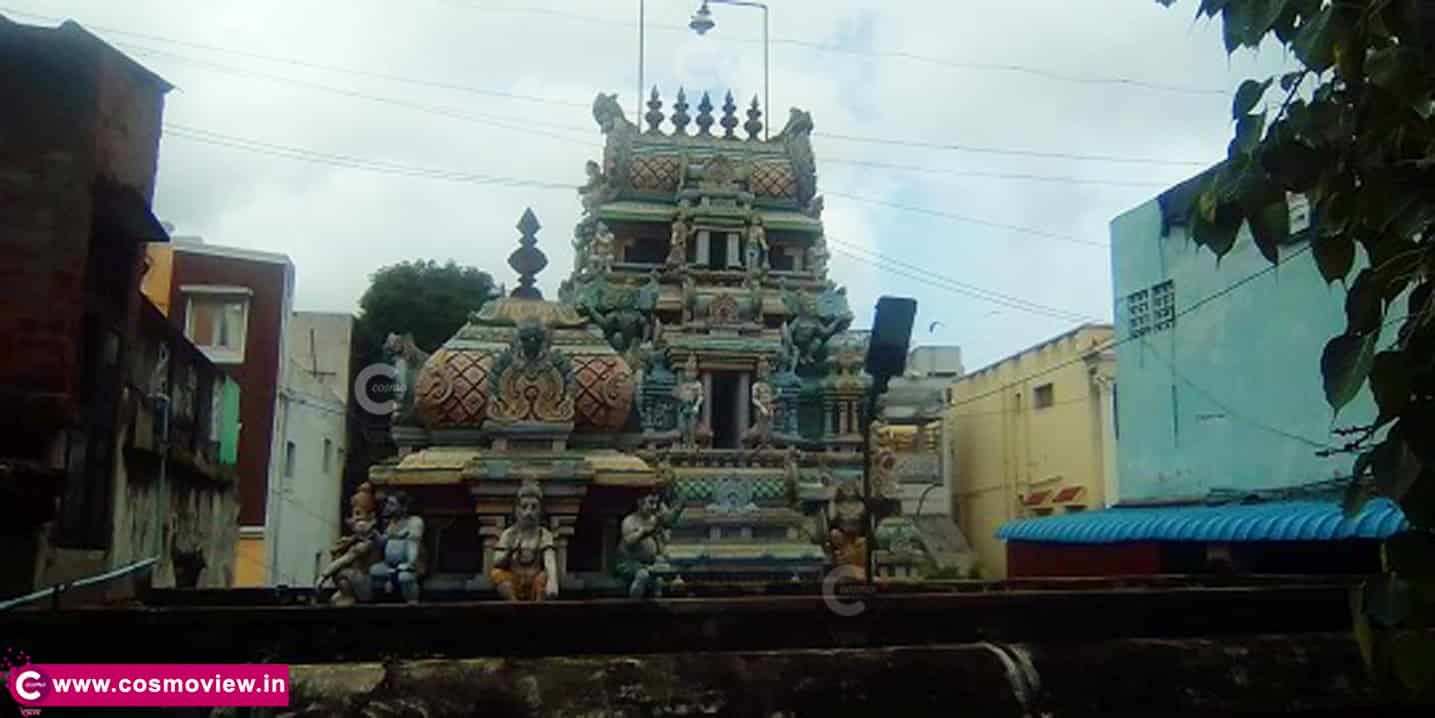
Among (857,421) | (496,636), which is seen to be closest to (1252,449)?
(857,421)

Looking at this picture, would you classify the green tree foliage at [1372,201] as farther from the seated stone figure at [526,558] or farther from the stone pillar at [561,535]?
the stone pillar at [561,535]

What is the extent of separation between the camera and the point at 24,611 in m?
3.56

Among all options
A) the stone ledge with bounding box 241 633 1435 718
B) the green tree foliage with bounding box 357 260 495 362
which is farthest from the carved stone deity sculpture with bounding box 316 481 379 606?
the green tree foliage with bounding box 357 260 495 362

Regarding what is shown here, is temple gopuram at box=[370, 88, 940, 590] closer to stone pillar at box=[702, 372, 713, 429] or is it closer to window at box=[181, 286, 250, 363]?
stone pillar at box=[702, 372, 713, 429]

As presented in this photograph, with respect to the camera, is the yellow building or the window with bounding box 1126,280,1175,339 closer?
the window with bounding box 1126,280,1175,339

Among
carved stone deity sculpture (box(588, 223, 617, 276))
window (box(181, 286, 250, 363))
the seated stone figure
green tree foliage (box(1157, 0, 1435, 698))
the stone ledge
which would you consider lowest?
the stone ledge

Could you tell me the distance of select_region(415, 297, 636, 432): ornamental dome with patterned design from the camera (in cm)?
908

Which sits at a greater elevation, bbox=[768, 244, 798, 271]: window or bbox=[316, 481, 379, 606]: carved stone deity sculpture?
bbox=[768, 244, 798, 271]: window

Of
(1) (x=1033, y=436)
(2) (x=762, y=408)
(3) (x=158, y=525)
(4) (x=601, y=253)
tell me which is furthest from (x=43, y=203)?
(1) (x=1033, y=436)

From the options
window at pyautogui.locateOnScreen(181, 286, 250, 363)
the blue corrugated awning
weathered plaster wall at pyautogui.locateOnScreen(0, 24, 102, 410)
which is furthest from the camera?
window at pyautogui.locateOnScreen(181, 286, 250, 363)

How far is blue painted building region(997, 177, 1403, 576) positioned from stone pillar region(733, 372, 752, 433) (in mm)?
7130

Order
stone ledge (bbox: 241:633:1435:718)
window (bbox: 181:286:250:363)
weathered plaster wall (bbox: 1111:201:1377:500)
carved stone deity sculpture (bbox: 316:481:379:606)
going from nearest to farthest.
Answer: stone ledge (bbox: 241:633:1435:718)
carved stone deity sculpture (bbox: 316:481:379:606)
weathered plaster wall (bbox: 1111:201:1377:500)
window (bbox: 181:286:250:363)

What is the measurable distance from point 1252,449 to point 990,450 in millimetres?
19581

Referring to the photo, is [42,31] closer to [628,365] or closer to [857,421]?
[628,365]
